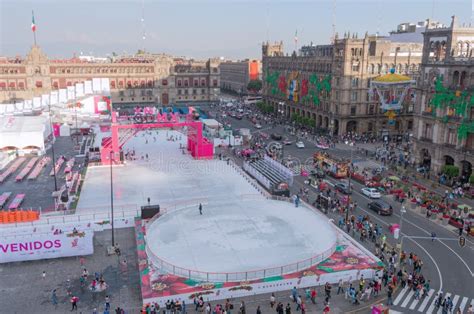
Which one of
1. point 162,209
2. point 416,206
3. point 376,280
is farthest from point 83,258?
point 416,206

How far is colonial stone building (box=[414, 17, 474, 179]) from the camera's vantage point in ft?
177

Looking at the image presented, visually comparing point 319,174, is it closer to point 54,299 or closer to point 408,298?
point 408,298

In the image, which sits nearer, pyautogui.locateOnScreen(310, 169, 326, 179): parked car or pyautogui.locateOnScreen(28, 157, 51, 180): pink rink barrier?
pyautogui.locateOnScreen(28, 157, 51, 180): pink rink barrier

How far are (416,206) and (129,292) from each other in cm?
3272

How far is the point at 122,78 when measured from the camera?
129 metres

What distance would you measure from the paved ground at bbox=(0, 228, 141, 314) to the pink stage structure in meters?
26.4

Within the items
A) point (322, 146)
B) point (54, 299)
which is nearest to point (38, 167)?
Answer: point (54, 299)

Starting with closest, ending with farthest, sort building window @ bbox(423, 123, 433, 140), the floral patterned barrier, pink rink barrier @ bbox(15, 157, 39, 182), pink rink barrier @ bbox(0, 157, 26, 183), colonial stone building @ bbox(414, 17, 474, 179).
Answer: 1. the floral patterned barrier
2. colonial stone building @ bbox(414, 17, 474, 179)
3. pink rink barrier @ bbox(15, 157, 39, 182)
4. pink rink barrier @ bbox(0, 157, 26, 183)
5. building window @ bbox(423, 123, 433, 140)

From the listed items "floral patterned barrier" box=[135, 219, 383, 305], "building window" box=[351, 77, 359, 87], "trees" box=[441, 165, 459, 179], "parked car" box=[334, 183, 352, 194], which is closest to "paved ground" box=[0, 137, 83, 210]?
"floral patterned barrier" box=[135, 219, 383, 305]

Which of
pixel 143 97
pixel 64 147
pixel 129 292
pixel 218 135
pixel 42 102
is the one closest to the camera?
pixel 129 292

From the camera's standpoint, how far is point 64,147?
247 feet

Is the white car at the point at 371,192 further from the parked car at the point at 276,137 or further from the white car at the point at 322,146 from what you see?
the parked car at the point at 276,137

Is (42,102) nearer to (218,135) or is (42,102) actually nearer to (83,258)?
(218,135)

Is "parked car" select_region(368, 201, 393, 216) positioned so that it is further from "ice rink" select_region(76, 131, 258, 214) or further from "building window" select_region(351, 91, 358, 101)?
"building window" select_region(351, 91, 358, 101)
